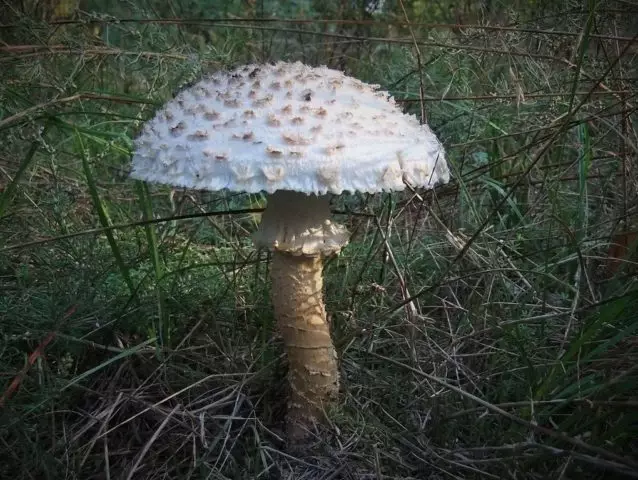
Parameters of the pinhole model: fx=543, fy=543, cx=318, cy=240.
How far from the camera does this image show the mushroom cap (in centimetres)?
157

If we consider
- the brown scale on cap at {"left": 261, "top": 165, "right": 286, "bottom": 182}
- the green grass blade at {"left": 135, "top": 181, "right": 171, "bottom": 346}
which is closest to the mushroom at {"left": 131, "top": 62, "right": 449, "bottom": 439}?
the brown scale on cap at {"left": 261, "top": 165, "right": 286, "bottom": 182}

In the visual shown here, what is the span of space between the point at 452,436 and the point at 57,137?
10.7ft

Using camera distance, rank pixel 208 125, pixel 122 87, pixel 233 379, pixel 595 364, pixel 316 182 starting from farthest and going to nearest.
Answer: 1. pixel 122 87
2. pixel 233 379
3. pixel 595 364
4. pixel 208 125
5. pixel 316 182

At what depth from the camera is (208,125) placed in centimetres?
171

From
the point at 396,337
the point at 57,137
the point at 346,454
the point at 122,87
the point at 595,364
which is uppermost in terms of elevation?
the point at 122,87

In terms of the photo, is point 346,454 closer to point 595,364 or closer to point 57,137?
point 595,364

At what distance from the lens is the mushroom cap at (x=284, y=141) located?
157 cm

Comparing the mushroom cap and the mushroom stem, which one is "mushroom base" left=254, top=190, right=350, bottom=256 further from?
the mushroom cap

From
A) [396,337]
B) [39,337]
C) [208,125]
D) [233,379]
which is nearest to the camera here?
[208,125]

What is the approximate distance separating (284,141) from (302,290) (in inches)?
27.8

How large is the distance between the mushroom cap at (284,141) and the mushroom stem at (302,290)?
27 cm

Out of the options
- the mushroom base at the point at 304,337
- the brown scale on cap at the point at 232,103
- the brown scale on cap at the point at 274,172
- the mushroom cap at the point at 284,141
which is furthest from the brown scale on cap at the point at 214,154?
the mushroom base at the point at 304,337

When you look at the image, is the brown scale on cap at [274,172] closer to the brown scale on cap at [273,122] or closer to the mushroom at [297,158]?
the mushroom at [297,158]

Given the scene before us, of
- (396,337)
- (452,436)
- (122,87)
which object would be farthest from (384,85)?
(452,436)
